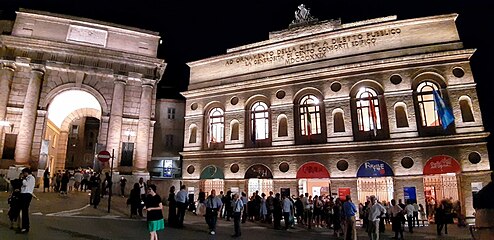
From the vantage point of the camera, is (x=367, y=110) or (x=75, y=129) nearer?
(x=367, y=110)

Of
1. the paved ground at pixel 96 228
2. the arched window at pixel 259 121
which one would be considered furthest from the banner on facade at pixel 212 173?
the paved ground at pixel 96 228

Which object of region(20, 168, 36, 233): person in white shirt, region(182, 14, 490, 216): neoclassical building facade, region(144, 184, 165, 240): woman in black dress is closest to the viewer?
region(144, 184, 165, 240): woman in black dress

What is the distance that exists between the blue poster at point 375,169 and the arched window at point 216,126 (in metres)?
10.6

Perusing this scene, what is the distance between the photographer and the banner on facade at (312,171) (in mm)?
21578

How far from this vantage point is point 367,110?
2189cm

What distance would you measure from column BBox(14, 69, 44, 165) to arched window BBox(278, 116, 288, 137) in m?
18.4

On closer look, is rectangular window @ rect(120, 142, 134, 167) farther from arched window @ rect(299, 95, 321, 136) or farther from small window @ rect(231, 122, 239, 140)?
arched window @ rect(299, 95, 321, 136)

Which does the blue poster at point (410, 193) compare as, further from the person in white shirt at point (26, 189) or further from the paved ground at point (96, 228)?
the person in white shirt at point (26, 189)

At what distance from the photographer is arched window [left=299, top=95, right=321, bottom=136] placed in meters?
23.0

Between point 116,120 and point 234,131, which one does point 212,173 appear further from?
point 116,120

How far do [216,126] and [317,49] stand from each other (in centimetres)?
969

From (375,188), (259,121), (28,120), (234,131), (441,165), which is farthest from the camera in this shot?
(234,131)

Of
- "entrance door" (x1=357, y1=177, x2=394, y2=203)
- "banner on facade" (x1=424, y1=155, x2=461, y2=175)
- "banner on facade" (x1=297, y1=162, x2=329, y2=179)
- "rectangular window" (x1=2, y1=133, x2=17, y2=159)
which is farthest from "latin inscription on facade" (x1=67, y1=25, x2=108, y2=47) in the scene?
"banner on facade" (x1=424, y1=155, x2=461, y2=175)

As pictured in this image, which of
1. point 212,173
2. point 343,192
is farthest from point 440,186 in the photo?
point 212,173
